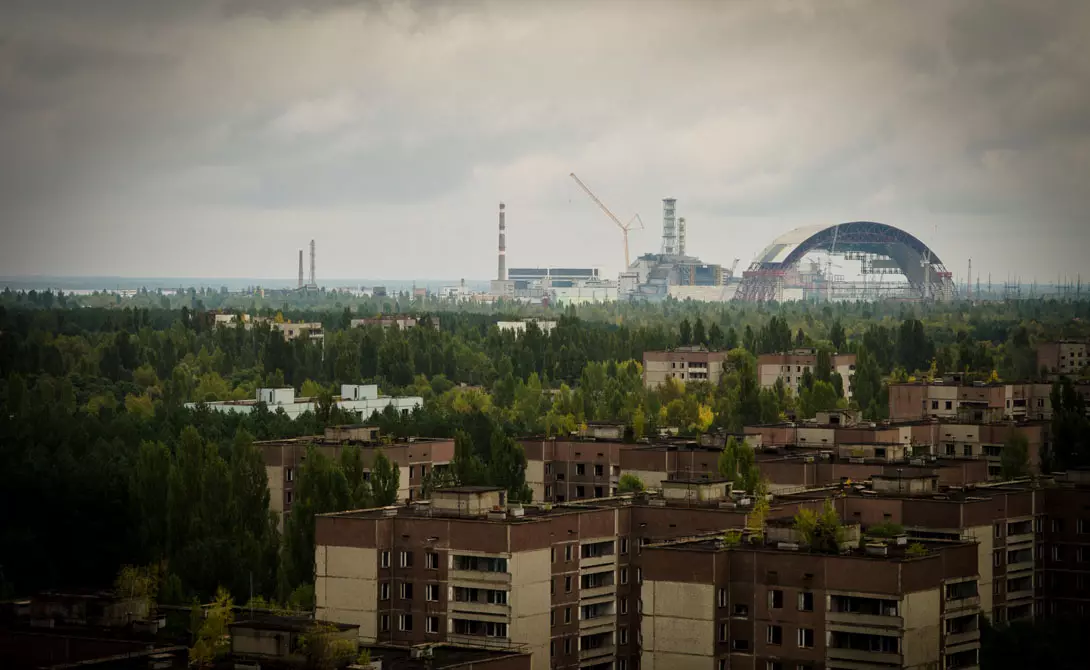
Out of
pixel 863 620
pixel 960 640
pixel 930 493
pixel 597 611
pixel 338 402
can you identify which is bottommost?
pixel 597 611

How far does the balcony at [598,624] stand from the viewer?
906 inches

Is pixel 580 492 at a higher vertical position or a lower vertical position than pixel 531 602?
higher

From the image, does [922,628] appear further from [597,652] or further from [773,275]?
[773,275]

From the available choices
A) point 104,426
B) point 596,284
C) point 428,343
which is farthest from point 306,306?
point 104,426

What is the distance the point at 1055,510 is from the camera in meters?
26.8

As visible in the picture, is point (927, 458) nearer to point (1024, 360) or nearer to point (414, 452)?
point (414, 452)

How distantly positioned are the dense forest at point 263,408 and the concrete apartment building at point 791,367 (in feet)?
2.38

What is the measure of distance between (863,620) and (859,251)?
4661 inches

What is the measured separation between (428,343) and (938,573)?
51.3 meters

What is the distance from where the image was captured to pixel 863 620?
19.2 metres

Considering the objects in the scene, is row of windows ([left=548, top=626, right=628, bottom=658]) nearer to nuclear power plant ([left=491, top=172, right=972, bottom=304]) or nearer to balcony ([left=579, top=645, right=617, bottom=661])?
balcony ([left=579, top=645, right=617, bottom=661])

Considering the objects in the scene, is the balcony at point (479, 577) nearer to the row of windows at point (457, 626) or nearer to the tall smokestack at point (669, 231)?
the row of windows at point (457, 626)

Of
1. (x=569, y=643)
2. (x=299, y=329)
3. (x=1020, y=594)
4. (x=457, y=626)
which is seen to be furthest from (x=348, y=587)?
(x=299, y=329)

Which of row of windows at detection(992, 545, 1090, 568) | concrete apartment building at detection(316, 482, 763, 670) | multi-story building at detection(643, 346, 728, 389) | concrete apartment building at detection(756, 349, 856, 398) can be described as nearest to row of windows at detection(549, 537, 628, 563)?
concrete apartment building at detection(316, 482, 763, 670)
